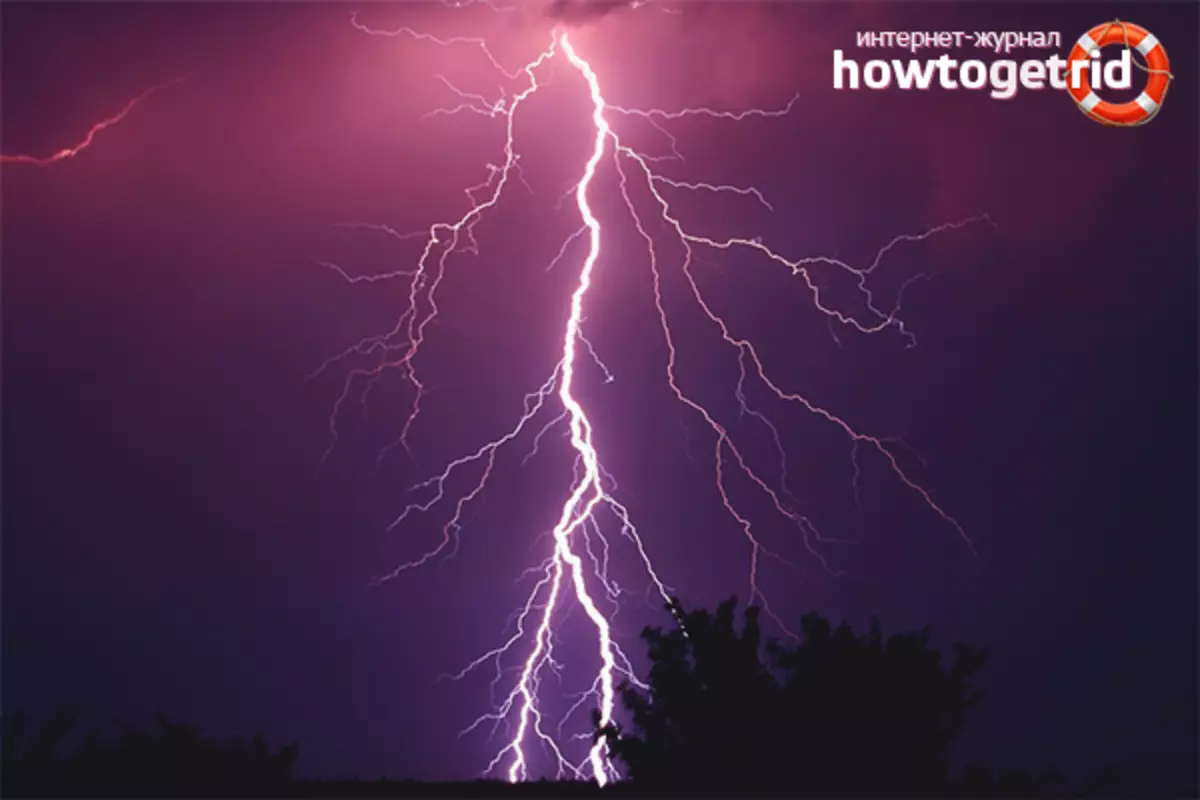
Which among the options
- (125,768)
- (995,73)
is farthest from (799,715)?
(995,73)

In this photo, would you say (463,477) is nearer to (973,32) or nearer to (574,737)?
(574,737)

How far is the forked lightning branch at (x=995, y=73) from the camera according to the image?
278 inches

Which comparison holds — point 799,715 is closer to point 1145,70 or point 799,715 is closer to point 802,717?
point 802,717

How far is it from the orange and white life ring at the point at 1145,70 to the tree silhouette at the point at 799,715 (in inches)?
187

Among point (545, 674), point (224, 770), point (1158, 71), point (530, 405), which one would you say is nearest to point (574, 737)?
point (545, 674)

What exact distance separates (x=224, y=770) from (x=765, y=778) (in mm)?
2609

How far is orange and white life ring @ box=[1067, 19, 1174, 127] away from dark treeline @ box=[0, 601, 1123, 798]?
4772 mm

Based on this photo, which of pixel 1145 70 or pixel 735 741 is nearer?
pixel 735 741

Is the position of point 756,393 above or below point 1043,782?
above

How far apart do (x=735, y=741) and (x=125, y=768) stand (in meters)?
2.91

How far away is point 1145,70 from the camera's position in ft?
23.2

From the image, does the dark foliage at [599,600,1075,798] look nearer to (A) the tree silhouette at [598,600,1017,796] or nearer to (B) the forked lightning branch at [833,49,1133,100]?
(A) the tree silhouette at [598,600,1017,796]

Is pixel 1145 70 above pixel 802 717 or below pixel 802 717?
above

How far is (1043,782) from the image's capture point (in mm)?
4031
